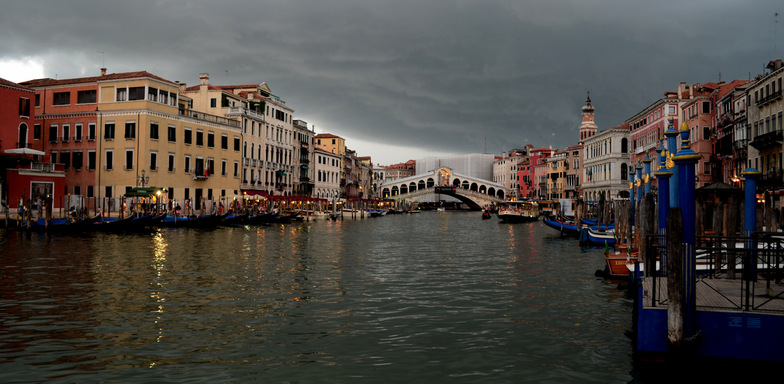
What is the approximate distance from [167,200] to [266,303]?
28.5 metres

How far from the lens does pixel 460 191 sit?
3607 inches

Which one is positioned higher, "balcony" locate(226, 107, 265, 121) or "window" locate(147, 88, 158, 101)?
"balcony" locate(226, 107, 265, 121)

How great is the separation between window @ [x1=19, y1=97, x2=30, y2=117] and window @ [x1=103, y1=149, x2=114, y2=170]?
5138 mm

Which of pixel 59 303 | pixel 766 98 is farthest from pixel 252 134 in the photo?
pixel 59 303

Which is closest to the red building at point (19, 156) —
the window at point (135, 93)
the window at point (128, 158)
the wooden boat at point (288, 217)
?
the window at point (128, 158)

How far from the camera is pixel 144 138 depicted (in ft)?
115

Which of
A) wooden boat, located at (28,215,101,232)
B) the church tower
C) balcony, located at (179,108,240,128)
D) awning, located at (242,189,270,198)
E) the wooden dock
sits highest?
the church tower

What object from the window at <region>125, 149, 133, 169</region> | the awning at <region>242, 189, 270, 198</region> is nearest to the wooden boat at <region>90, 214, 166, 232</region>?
the window at <region>125, 149, 133, 169</region>

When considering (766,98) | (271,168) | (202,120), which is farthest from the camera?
(271,168)

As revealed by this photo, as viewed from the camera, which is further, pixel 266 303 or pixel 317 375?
pixel 266 303

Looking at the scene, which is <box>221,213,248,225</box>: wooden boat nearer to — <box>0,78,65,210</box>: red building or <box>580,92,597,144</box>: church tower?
<box>0,78,65,210</box>: red building

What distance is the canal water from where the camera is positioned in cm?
658

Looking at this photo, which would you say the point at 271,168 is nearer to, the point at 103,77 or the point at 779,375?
the point at 103,77

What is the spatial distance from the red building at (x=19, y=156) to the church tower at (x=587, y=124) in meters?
71.9
